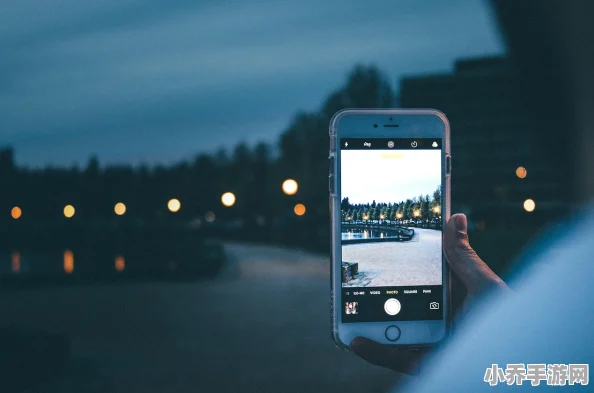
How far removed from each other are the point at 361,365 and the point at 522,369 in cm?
887

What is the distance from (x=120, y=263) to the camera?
33.7 metres

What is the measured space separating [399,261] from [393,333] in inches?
11.3

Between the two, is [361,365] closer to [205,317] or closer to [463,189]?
[205,317]

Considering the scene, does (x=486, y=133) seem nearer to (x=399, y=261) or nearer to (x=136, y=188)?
(x=136, y=188)

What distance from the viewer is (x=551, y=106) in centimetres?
1237

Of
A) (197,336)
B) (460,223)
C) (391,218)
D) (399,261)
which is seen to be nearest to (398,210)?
(391,218)

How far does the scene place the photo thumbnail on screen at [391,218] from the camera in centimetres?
292

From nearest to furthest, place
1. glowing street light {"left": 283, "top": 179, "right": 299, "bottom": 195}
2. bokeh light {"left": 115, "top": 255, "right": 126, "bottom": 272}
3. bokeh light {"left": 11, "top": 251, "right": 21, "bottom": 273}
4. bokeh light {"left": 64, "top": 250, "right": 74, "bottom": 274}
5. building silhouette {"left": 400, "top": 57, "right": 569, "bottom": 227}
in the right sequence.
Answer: glowing street light {"left": 283, "top": 179, "right": 299, "bottom": 195}, bokeh light {"left": 115, "top": 255, "right": 126, "bottom": 272}, bokeh light {"left": 64, "top": 250, "right": 74, "bottom": 274}, bokeh light {"left": 11, "top": 251, "right": 21, "bottom": 273}, building silhouette {"left": 400, "top": 57, "right": 569, "bottom": 227}

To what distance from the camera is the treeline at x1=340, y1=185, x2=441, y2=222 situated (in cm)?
290

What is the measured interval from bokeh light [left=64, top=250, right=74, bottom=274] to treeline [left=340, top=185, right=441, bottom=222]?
28250mm

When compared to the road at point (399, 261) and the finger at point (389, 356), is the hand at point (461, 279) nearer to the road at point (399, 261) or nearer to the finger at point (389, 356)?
the finger at point (389, 356)

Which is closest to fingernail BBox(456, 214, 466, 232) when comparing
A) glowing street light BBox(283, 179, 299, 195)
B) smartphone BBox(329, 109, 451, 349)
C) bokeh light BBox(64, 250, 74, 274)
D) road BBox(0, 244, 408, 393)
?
smartphone BBox(329, 109, 451, 349)

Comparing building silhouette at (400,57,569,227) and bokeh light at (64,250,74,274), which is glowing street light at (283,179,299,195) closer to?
bokeh light at (64,250,74,274)

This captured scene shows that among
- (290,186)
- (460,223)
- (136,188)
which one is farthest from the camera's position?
(136,188)
